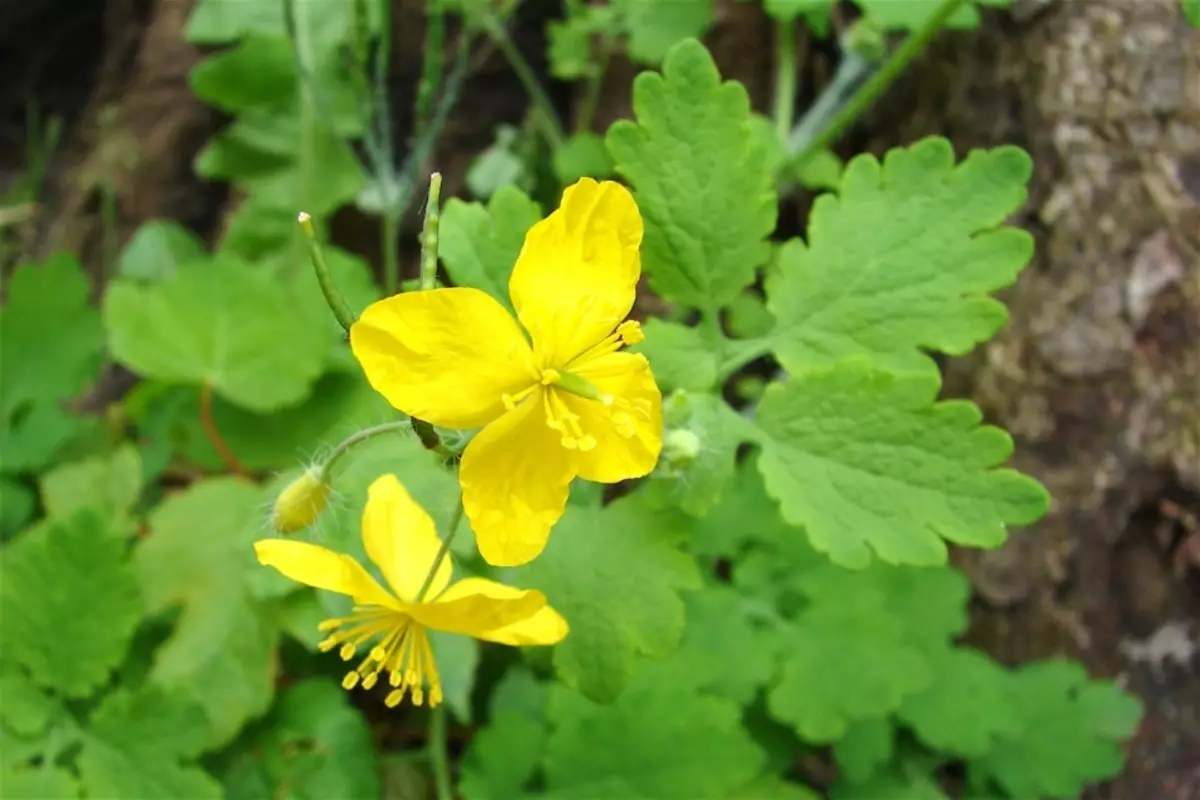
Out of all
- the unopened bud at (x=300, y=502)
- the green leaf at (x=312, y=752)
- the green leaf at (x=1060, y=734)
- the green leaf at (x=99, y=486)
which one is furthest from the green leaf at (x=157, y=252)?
the green leaf at (x=1060, y=734)

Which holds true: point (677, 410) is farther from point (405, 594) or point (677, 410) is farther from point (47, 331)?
point (47, 331)

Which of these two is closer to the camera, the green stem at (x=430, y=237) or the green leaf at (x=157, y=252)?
the green stem at (x=430, y=237)

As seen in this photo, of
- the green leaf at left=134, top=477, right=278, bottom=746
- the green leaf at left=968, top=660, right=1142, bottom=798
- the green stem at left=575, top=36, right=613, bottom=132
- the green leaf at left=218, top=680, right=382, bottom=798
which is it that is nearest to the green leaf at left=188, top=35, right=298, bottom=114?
the green stem at left=575, top=36, right=613, bottom=132

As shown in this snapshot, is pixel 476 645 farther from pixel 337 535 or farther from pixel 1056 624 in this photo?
pixel 1056 624

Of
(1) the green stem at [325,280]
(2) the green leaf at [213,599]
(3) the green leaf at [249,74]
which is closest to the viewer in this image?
(1) the green stem at [325,280]

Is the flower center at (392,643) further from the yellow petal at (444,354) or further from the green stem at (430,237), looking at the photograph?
the green stem at (430,237)

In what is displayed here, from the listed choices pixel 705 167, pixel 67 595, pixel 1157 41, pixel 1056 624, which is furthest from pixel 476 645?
pixel 1157 41

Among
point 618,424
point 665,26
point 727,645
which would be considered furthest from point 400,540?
point 665,26
